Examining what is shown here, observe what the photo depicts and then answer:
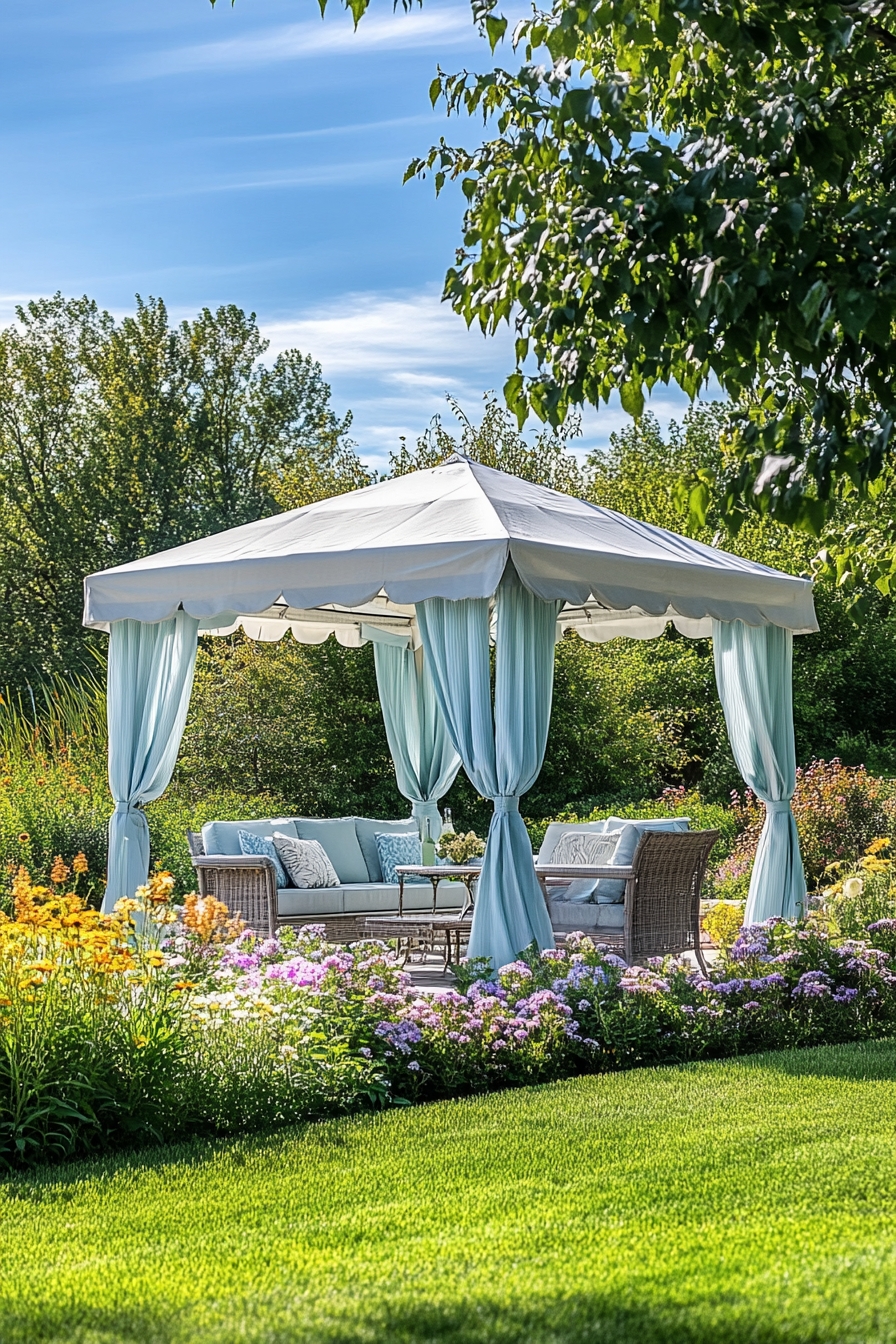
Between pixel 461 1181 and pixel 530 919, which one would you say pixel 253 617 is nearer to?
pixel 530 919

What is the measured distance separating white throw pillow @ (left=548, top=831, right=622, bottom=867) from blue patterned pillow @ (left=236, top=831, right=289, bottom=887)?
73.2 inches

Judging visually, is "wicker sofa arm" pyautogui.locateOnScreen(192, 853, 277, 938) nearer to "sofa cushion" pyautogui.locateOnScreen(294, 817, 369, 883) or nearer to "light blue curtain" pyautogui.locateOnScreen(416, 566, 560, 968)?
"sofa cushion" pyautogui.locateOnScreen(294, 817, 369, 883)

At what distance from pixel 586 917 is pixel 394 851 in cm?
248

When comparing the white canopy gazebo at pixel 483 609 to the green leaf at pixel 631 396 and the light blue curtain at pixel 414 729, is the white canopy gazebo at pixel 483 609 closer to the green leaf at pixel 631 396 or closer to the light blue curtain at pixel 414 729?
the light blue curtain at pixel 414 729

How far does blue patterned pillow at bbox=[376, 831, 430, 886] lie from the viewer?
10547mm

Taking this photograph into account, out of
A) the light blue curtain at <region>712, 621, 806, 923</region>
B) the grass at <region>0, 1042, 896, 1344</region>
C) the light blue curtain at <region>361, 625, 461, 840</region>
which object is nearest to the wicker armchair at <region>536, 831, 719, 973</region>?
the light blue curtain at <region>712, 621, 806, 923</region>

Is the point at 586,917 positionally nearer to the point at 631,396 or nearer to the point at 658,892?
the point at 658,892

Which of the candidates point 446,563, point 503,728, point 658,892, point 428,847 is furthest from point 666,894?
point 428,847

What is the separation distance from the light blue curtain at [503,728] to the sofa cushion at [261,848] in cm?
271

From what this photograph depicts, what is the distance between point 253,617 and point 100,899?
7.99 feet

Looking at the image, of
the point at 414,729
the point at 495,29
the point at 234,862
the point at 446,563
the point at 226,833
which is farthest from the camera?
the point at 414,729

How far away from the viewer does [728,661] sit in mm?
9094

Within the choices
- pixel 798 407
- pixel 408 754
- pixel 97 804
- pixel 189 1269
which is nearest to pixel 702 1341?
pixel 189 1269

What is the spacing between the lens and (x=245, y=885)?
8625 millimetres
